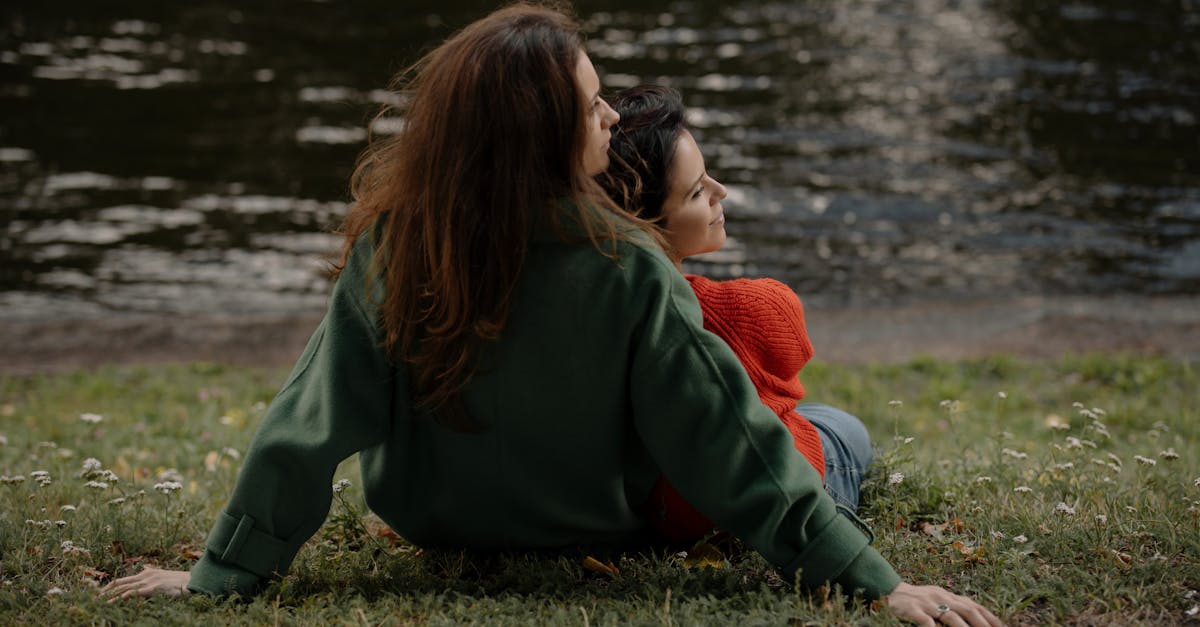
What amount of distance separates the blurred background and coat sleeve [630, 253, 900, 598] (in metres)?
5.89

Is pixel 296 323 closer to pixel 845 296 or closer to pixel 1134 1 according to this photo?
pixel 845 296

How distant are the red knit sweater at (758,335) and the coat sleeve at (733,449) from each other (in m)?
0.29

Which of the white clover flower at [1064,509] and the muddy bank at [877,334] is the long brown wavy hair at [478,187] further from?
the muddy bank at [877,334]

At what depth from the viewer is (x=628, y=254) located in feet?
8.47

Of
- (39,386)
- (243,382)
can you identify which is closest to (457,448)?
(243,382)

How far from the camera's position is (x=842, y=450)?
3.38m

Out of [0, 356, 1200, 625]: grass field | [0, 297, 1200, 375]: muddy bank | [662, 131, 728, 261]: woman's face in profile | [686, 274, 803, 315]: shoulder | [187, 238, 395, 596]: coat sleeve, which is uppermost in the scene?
[662, 131, 728, 261]: woman's face in profile

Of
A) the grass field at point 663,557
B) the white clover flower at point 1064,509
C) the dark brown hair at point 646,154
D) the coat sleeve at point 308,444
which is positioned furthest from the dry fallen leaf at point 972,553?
the coat sleeve at point 308,444

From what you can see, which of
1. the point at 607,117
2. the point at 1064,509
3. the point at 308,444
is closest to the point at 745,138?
the point at 1064,509

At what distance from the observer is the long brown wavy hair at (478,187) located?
249 centimetres

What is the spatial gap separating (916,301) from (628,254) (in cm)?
628

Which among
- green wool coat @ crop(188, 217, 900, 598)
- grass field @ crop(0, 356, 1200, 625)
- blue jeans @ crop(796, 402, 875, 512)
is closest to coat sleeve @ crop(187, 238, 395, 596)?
green wool coat @ crop(188, 217, 900, 598)

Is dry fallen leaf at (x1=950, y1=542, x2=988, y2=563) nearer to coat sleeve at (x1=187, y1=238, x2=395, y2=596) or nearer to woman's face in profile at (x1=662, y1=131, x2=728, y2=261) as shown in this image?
woman's face in profile at (x1=662, y1=131, x2=728, y2=261)

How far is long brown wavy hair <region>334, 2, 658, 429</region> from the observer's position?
8.18ft
